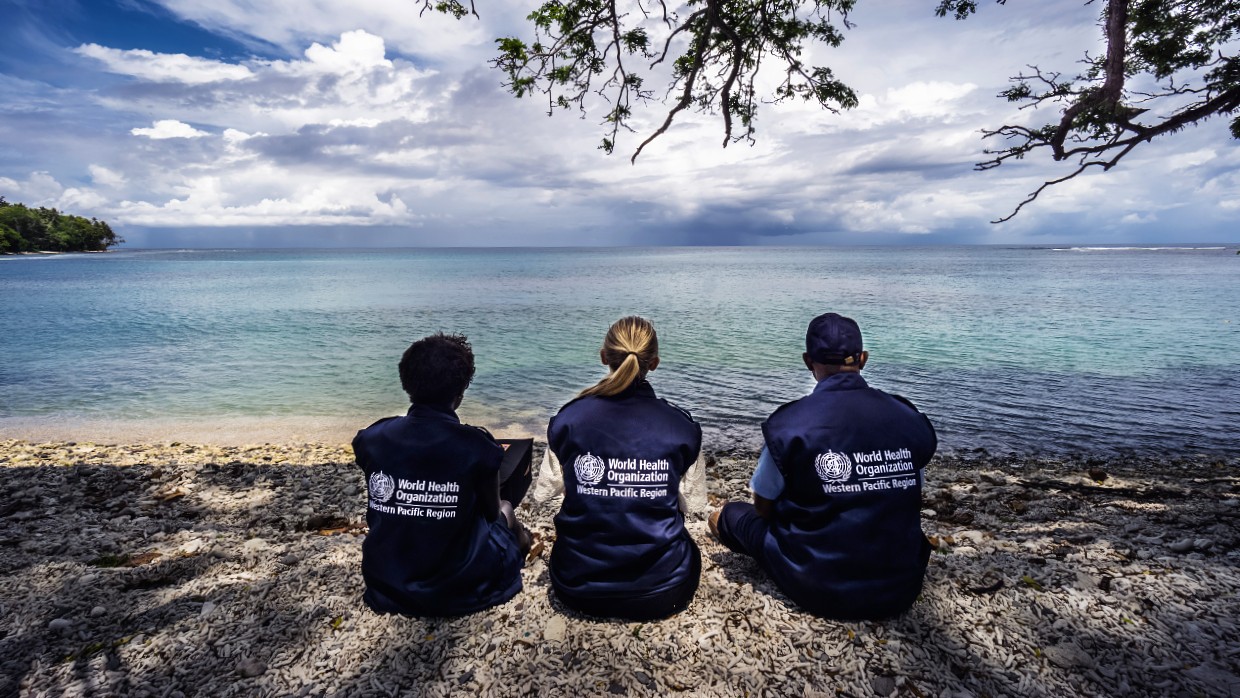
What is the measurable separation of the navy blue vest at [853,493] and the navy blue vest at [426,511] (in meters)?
1.94

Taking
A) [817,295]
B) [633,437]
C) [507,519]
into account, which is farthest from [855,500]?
[817,295]

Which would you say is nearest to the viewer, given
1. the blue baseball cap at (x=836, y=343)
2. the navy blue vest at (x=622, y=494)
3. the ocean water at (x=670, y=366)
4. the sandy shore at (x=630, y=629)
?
the sandy shore at (x=630, y=629)

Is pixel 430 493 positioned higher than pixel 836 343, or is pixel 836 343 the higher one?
pixel 836 343

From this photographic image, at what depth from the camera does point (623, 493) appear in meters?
3.66

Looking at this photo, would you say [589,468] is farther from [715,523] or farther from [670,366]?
[670,366]

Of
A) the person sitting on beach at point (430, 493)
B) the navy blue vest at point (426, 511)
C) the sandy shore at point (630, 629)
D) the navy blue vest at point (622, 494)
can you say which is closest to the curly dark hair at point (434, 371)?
the person sitting on beach at point (430, 493)

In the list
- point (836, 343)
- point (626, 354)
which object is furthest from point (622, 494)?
point (836, 343)

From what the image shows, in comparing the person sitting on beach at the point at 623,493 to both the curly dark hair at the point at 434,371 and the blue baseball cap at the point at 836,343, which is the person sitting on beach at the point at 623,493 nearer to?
the curly dark hair at the point at 434,371

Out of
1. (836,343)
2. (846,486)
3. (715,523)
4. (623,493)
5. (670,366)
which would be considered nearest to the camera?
(846,486)

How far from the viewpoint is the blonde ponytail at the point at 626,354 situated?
3.75 metres

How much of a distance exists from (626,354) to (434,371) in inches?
47.8

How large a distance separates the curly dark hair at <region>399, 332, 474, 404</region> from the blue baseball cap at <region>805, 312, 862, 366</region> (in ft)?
7.39

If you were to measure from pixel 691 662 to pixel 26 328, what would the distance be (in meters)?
41.2

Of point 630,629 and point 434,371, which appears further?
point 630,629
